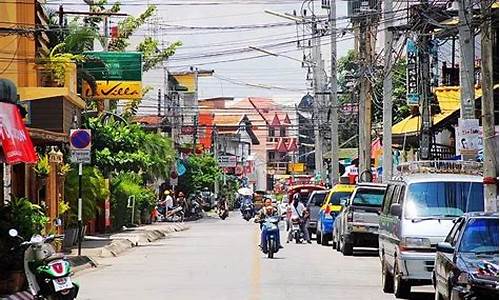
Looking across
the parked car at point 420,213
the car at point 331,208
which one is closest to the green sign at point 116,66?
the car at point 331,208

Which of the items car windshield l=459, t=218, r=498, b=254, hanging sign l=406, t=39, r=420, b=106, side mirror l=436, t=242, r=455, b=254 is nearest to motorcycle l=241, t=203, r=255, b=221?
hanging sign l=406, t=39, r=420, b=106

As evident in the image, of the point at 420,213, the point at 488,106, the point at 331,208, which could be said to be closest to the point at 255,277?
the point at 420,213

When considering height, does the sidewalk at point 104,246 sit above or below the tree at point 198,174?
below

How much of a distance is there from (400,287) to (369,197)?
13.3m

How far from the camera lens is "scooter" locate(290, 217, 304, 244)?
130 feet

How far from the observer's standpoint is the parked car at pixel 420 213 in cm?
Answer: 1784

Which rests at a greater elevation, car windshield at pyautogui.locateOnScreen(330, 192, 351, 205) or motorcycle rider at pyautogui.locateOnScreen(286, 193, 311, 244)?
car windshield at pyautogui.locateOnScreen(330, 192, 351, 205)

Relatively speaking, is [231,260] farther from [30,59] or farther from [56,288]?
[56,288]

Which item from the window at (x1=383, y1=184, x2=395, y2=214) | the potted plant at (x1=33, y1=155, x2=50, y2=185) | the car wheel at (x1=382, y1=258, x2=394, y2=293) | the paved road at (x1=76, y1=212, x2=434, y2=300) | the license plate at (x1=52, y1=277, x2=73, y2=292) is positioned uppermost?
the potted plant at (x1=33, y1=155, x2=50, y2=185)

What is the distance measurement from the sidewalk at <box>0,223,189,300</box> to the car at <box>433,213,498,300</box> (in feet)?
23.1

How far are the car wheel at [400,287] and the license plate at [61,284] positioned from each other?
225 inches

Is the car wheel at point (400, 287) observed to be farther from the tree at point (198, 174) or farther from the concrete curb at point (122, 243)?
the tree at point (198, 174)

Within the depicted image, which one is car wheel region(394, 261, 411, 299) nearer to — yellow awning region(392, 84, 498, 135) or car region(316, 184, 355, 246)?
yellow awning region(392, 84, 498, 135)

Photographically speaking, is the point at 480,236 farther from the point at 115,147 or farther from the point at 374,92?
the point at 374,92
